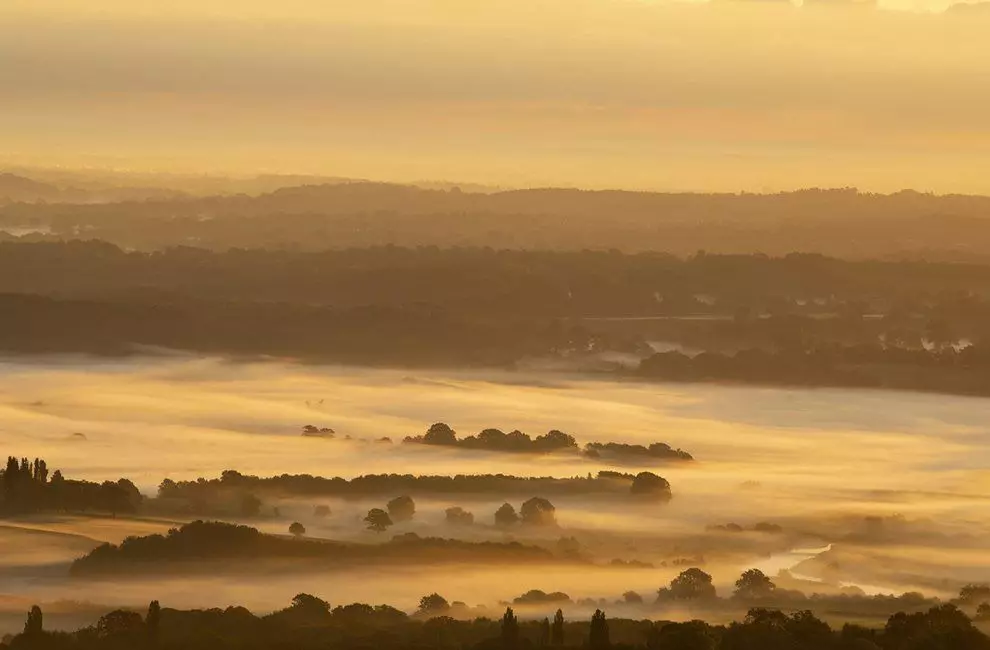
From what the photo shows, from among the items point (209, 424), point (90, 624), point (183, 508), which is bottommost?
point (90, 624)

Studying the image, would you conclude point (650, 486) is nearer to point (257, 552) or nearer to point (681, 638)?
point (257, 552)

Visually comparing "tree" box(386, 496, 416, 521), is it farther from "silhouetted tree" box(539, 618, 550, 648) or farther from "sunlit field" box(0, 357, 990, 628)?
"silhouetted tree" box(539, 618, 550, 648)

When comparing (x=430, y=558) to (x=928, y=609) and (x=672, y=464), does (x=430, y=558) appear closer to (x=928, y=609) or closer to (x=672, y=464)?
(x=928, y=609)

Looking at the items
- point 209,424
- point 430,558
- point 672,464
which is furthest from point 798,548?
point 209,424

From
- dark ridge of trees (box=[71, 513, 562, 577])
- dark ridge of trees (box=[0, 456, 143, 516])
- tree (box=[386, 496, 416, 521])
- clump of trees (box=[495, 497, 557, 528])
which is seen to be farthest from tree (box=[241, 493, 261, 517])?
clump of trees (box=[495, 497, 557, 528])

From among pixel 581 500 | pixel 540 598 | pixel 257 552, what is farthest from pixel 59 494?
pixel 540 598

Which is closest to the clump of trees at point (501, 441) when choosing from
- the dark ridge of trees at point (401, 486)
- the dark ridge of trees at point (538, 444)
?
the dark ridge of trees at point (538, 444)
